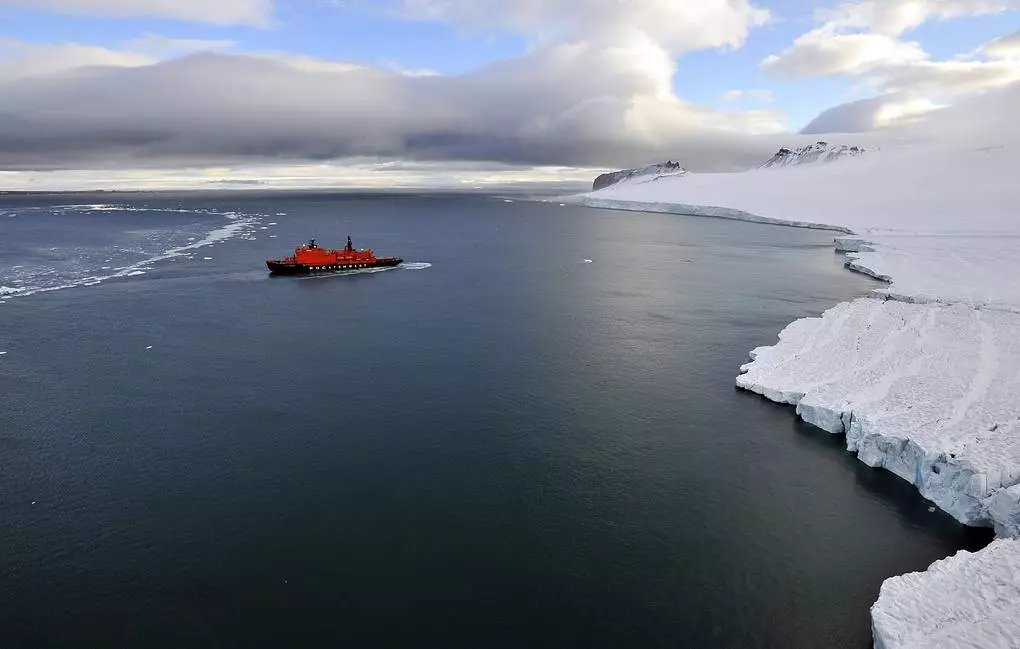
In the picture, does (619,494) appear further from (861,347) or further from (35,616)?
(861,347)

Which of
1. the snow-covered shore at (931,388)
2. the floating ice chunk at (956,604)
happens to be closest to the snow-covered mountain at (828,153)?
the snow-covered shore at (931,388)

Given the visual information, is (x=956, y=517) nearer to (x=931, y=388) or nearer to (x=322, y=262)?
(x=931, y=388)

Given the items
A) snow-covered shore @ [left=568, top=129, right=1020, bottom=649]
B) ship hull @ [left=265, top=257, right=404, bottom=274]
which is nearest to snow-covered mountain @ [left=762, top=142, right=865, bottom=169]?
snow-covered shore @ [left=568, top=129, right=1020, bottom=649]

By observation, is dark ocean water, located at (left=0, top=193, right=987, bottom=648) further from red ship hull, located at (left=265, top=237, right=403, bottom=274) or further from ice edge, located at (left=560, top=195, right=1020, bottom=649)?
red ship hull, located at (left=265, top=237, right=403, bottom=274)

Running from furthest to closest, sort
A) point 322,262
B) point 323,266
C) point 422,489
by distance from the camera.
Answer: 1. point 322,262
2. point 323,266
3. point 422,489

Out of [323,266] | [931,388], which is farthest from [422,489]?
[323,266]

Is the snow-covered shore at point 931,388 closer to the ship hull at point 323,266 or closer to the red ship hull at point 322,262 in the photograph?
the ship hull at point 323,266
